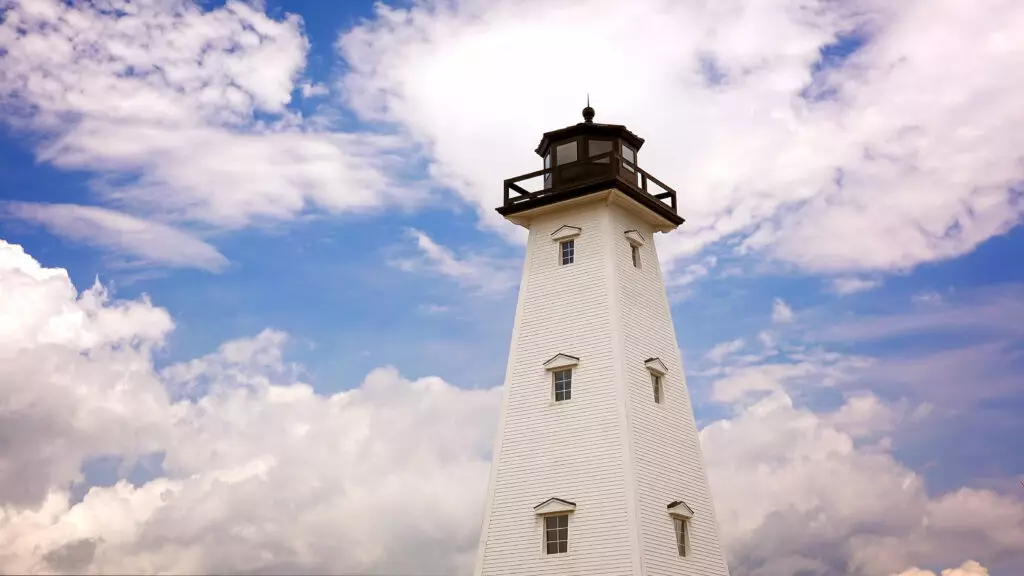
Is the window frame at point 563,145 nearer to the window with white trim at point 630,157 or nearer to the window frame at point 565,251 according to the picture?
the window with white trim at point 630,157

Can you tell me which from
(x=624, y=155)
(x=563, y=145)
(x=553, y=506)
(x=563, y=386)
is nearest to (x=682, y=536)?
(x=553, y=506)

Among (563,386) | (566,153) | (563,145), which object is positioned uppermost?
(563,145)

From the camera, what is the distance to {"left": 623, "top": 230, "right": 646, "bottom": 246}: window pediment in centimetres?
3438

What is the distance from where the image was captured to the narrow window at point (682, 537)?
30719mm

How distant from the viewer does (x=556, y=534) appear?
2997 centimetres

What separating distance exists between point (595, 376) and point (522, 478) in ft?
13.2

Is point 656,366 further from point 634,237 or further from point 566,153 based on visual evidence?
point 566,153

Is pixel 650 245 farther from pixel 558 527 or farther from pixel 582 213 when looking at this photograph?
pixel 558 527

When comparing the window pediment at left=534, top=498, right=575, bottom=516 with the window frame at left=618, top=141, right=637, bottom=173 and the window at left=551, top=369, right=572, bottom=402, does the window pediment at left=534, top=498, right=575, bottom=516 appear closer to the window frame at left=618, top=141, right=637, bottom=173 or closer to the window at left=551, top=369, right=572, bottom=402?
the window at left=551, top=369, right=572, bottom=402

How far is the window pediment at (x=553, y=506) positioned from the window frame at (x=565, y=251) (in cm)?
842

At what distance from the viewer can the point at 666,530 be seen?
30.0m

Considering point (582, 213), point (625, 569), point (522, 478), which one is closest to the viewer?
point (625, 569)

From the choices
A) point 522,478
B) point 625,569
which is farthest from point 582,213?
point 625,569

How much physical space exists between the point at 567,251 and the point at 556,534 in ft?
32.4
